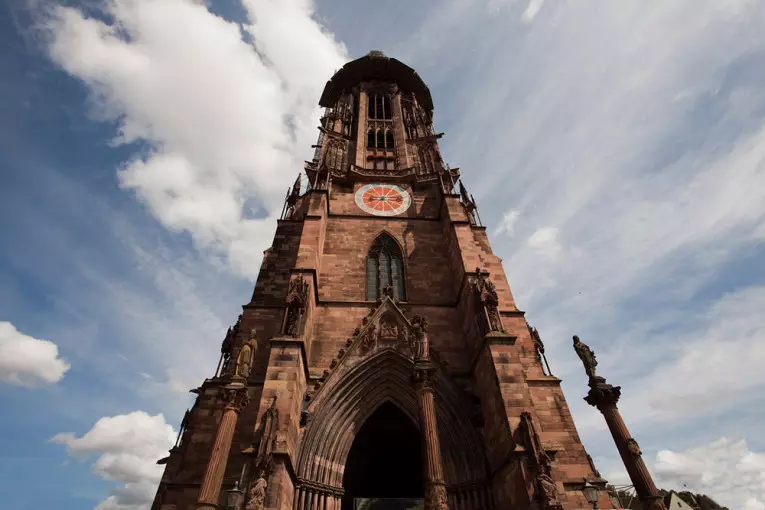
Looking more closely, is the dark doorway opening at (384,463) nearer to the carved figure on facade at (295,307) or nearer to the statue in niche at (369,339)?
the statue in niche at (369,339)

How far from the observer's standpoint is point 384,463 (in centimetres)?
1375

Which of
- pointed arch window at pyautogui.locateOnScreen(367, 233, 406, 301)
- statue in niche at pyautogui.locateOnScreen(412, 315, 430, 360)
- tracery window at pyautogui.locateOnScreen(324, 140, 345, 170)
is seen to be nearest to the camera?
statue in niche at pyautogui.locateOnScreen(412, 315, 430, 360)

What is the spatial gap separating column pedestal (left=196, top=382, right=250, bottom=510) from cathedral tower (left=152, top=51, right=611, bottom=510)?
0.08 feet

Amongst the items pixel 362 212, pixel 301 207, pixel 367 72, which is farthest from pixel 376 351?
pixel 367 72

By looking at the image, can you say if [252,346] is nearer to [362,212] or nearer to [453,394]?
[453,394]

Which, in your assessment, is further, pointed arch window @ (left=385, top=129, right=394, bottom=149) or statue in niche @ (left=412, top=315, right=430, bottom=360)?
pointed arch window @ (left=385, top=129, right=394, bottom=149)

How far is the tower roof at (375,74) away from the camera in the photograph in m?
28.1

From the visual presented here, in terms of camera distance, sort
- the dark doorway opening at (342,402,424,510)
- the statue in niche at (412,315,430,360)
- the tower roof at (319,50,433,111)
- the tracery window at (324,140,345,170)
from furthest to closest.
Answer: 1. the tower roof at (319,50,433,111)
2. the tracery window at (324,140,345,170)
3. the dark doorway opening at (342,402,424,510)
4. the statue in niche at (412,315,430,360)

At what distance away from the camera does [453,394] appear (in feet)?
34.2

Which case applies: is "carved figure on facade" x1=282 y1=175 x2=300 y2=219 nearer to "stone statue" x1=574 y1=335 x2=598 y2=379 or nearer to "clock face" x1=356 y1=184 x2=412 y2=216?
"clock face" x1=356 y1=184 x2=412 y2=216

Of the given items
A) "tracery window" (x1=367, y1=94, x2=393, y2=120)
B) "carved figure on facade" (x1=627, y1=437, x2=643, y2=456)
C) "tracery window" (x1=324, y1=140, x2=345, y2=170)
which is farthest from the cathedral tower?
"tracery window" (x1=367, y1=94, x2=393, y2=120)

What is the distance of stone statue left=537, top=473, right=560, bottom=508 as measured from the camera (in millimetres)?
7244

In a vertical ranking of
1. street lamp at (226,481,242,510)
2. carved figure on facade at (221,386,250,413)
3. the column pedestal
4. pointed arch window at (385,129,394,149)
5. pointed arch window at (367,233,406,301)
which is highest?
pointed arch window at (385,129,394,149)

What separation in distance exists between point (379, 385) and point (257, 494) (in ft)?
14.0
